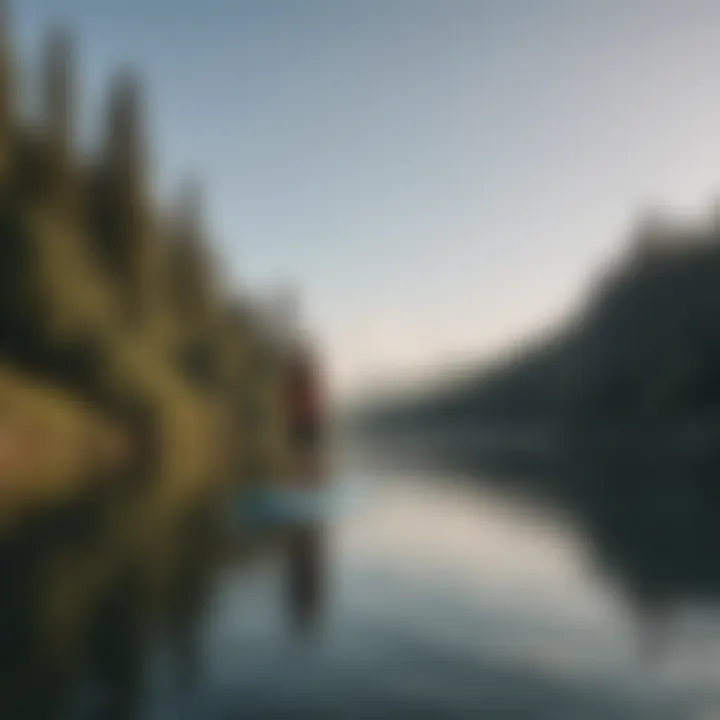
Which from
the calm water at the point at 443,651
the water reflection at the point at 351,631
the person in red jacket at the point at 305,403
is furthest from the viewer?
the person in red jacket at the point at 305,403

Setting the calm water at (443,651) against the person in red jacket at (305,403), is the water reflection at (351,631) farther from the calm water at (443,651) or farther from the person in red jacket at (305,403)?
the person in red jacket at (305,403)

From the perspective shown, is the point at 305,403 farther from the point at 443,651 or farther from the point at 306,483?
the point at 443,651

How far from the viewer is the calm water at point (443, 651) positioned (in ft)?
32.5

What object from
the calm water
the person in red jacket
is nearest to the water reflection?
the calm water

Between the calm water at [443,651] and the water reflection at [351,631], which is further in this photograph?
the water reflection at [351,631]

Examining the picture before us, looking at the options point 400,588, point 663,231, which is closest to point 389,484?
point 400,588

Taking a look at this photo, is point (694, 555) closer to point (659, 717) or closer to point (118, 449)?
point (659, 717)

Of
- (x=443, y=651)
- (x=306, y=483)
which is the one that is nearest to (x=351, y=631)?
(x=443, y=651)

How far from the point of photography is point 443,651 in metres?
12.5

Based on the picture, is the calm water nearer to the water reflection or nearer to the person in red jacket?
the water reflection

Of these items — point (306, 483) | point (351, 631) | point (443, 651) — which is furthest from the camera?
point (306, 483)

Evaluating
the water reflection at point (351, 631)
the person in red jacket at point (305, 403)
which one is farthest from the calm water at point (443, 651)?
the person in red jacket at point (305, 403)

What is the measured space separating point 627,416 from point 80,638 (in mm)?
147314

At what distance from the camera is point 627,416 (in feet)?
498
